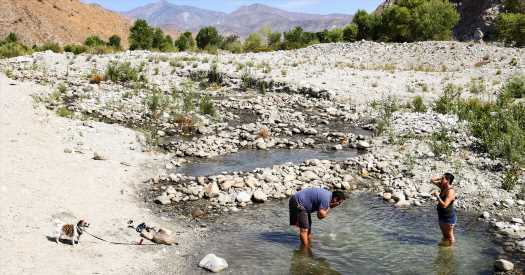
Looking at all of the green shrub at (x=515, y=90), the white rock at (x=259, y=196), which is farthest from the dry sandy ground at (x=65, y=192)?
the green shrub at (x=515, y=90)

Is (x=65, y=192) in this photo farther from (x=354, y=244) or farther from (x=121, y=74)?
(x=121, y=74)

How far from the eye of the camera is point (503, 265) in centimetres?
922

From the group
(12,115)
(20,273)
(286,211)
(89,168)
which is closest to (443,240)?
(286,211)

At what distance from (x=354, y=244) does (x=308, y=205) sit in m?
1.53

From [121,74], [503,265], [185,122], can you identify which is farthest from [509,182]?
[121,74]

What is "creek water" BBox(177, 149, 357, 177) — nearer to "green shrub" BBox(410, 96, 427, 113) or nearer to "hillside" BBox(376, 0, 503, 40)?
"green shrub" BBox(410, 96, 427, 113)

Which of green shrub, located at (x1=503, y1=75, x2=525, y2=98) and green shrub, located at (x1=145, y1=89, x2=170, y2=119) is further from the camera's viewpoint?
green shrub, located at (x1=503, y1=75, x2=525, y2=98)

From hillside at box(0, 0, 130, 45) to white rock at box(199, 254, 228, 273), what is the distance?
→ 88.5 meters

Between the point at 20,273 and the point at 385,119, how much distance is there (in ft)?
50.3

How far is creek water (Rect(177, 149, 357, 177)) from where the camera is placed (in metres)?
15.5

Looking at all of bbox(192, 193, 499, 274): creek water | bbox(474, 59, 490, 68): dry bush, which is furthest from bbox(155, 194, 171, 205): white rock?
bbox(474, 59, 490, 68): dry bush

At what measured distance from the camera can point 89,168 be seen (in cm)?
1391

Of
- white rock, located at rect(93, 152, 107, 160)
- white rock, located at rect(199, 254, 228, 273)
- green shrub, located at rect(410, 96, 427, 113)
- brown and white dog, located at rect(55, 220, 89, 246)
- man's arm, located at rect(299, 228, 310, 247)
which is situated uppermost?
green shrub, located at rect(410, 96, 427, 113)

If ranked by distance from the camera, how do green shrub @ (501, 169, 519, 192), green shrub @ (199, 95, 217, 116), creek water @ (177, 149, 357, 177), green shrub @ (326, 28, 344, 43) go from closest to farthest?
1. green shrub @ (501, 169, 519, 192)
2. creek water @ (177, 149, 357, 177)
3. green shrub @ (199, 95, 217, 116)
4. green shrub @ (326, 28, 344, 43)
